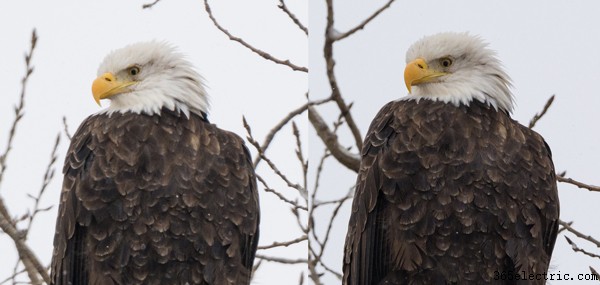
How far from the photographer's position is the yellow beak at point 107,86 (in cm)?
338

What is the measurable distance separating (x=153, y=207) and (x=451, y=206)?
3.21 feet

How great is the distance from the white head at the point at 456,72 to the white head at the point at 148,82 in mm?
833

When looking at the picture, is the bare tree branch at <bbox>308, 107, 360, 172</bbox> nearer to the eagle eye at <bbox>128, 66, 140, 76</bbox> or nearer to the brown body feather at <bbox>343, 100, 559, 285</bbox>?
the brown body feather at <bbox>343, 100, 559, 285</bbox>

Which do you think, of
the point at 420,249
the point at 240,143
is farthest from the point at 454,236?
the point at 240,143

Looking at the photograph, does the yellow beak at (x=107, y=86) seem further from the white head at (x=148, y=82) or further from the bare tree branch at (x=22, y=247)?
the bare tree branch at (x=22, y=247)

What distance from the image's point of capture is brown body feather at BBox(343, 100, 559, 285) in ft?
10.00

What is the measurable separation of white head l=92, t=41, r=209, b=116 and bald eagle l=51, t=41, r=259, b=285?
81mm

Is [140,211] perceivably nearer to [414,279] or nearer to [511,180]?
[414,279]

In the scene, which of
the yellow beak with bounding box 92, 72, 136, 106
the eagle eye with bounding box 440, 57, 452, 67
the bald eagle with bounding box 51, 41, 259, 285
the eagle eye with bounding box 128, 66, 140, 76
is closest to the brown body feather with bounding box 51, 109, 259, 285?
the bald eagle with bounding box 51, 41, 259, 285

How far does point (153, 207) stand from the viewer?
312 cm

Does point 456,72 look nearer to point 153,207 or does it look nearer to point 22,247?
point 153,207

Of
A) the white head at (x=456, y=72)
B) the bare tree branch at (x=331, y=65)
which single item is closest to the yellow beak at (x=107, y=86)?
the bare tree branch at (x=331, y=65)

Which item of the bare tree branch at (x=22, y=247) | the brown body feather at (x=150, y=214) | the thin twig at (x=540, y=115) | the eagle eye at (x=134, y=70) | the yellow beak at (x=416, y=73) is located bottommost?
the bare tree branch at (x=22, y=247)

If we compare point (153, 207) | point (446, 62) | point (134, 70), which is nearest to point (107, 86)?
point (134, 70)
